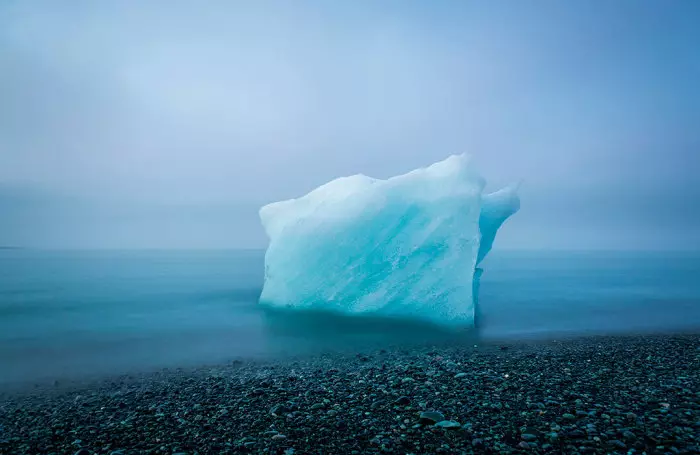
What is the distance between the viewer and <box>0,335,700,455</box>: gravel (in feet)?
12.8

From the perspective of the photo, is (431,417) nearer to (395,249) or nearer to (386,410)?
(386,410)

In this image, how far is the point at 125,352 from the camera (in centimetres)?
970

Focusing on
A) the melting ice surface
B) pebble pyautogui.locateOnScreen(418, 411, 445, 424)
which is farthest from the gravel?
the melting ice surface

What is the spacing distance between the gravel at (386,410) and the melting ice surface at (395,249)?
150 inches

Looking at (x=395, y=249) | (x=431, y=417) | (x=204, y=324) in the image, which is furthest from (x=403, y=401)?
(x=204, y=324)

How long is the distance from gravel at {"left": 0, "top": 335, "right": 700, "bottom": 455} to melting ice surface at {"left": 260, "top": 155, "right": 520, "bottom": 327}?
3.82 metres

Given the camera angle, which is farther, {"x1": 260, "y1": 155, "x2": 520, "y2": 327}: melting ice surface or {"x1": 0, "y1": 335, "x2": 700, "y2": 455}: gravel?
{"x1": 260, "y1": 155, "x2": 520, "y2": 327}: melting ice surface

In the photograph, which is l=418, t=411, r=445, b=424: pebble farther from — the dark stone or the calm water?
the calm water

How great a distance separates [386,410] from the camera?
4711 millimetres

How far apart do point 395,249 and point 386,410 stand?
273 inches

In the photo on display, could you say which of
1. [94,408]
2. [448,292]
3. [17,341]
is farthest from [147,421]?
[17,341]

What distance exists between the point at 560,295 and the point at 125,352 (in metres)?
19.3

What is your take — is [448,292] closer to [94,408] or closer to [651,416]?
[651,416]

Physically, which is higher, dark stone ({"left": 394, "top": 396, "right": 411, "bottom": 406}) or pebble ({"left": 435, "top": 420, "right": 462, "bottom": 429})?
pebble ({"left": 435, "top": 420, "right": 462, "bottom": 429})
